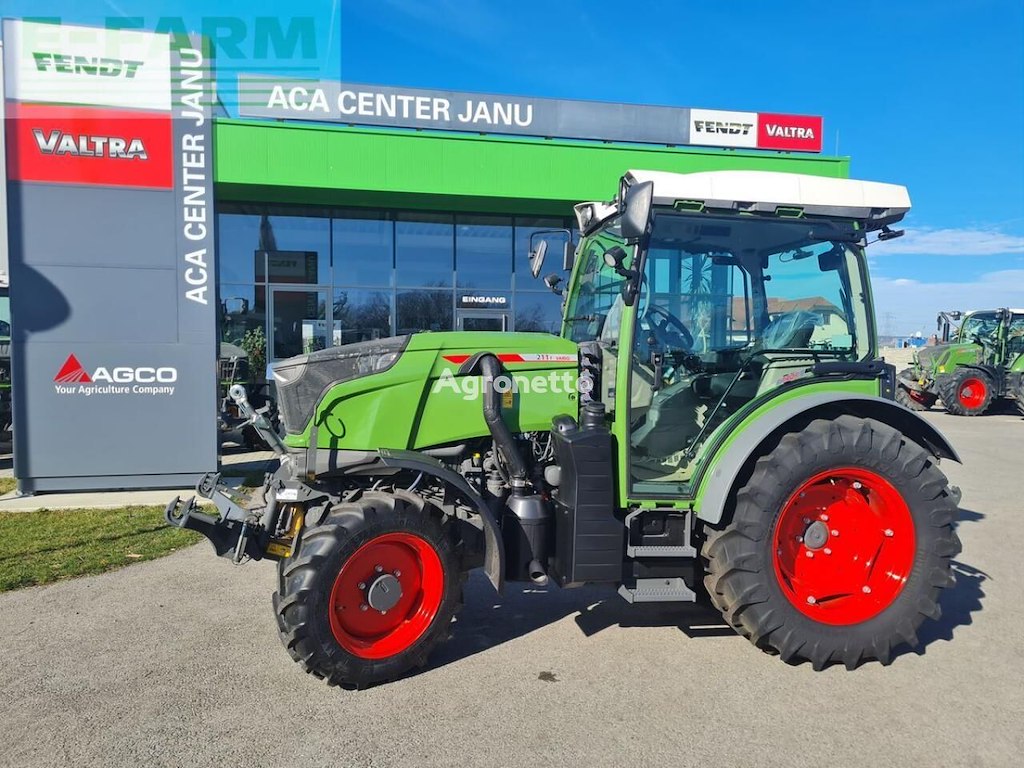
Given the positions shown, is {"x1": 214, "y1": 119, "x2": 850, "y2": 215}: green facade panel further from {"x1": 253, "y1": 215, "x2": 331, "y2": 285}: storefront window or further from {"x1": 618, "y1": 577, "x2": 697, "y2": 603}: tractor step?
{"x1": 618, "y1": 577, "x2": 697, "y2": 603}: tractor step

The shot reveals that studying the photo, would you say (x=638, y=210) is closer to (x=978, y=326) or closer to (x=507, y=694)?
(x=507, y=694)

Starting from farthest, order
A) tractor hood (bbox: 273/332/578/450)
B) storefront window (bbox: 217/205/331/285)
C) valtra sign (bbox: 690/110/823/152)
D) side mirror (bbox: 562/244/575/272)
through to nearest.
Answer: valtra sign (bbox: 690/110/823/152) < storefront window (bbox: 217/205/331/285) < side mirror (bbox: 562/244/575/272) < tractor hood (bbox: 273/332/578/450)

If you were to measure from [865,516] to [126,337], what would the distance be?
24.7 feet

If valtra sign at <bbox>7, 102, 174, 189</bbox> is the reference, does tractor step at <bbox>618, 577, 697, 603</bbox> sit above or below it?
below

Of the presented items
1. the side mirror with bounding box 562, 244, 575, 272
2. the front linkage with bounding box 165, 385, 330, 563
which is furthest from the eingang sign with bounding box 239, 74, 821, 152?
the front linkage with bounding box 165, 385, 330, 563

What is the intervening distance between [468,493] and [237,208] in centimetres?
1229

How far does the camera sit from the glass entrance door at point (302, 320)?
14289 millimetres

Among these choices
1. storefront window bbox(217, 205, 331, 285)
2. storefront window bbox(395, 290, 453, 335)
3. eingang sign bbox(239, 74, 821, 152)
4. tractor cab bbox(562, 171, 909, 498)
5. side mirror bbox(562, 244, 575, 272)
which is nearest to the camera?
tractor cab bbox(562, 171, 909, 498)

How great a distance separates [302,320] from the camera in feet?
47.1

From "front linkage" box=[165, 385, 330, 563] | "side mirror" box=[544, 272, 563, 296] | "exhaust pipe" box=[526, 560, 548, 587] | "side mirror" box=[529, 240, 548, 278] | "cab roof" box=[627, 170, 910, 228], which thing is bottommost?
"exhaust pipe" box=[526, 560, 548, 587]

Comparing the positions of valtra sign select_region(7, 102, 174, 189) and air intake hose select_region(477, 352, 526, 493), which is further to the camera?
valtra sign select_region(7, 102, 174, 189)

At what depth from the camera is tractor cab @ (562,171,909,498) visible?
373cm

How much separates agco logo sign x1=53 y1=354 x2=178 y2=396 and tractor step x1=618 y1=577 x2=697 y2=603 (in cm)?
629

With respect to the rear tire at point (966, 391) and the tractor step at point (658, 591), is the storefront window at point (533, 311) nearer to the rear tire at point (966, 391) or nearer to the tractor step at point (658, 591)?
the rear tire at point (966, 391)
